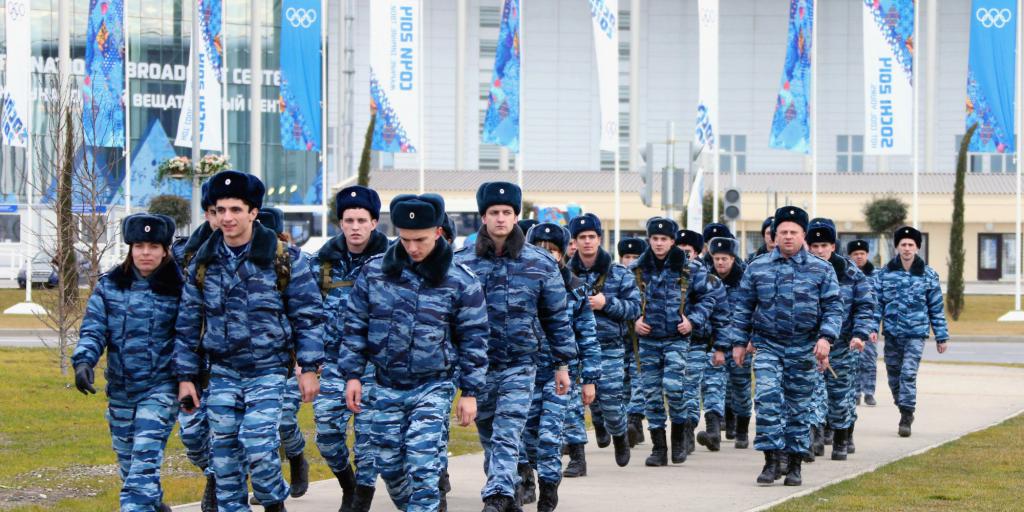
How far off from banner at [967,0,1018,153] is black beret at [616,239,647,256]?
22.8m

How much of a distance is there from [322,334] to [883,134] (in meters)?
27.6

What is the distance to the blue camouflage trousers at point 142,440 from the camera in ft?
26.9

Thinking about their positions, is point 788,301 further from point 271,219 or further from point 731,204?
point 731,204

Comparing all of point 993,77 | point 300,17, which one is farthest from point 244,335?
point 993,77

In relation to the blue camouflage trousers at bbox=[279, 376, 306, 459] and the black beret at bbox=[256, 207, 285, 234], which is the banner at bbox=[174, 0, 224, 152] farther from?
the blue camouflage trousers at bbox=[279, 376, 306, 459]

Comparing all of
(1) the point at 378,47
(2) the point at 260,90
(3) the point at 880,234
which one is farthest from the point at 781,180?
(1) the point at 378,47

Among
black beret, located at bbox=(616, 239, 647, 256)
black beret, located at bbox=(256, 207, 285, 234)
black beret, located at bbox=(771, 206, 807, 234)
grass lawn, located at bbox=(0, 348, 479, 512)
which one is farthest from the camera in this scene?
black beret, located at bbox=(616, 239, 647, 256)

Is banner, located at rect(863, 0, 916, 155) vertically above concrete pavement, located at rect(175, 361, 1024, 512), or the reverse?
banner, located at rect(863, 0, 916, 155)

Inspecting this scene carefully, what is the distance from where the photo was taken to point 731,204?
987 inches

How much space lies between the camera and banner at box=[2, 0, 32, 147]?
1268 inches

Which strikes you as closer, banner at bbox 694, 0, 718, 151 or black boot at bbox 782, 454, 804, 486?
black boot at bbox 782, 454, 804, 486

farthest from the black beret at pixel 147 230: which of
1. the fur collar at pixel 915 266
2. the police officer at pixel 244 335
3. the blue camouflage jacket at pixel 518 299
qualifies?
the fur collar at pixel 915 266

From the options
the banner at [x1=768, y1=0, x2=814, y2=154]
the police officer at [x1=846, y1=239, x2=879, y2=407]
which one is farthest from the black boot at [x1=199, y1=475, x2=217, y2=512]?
the banner at [x1=768, y1=0, x2=814, y2=154]

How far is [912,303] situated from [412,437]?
9623 millimetres
